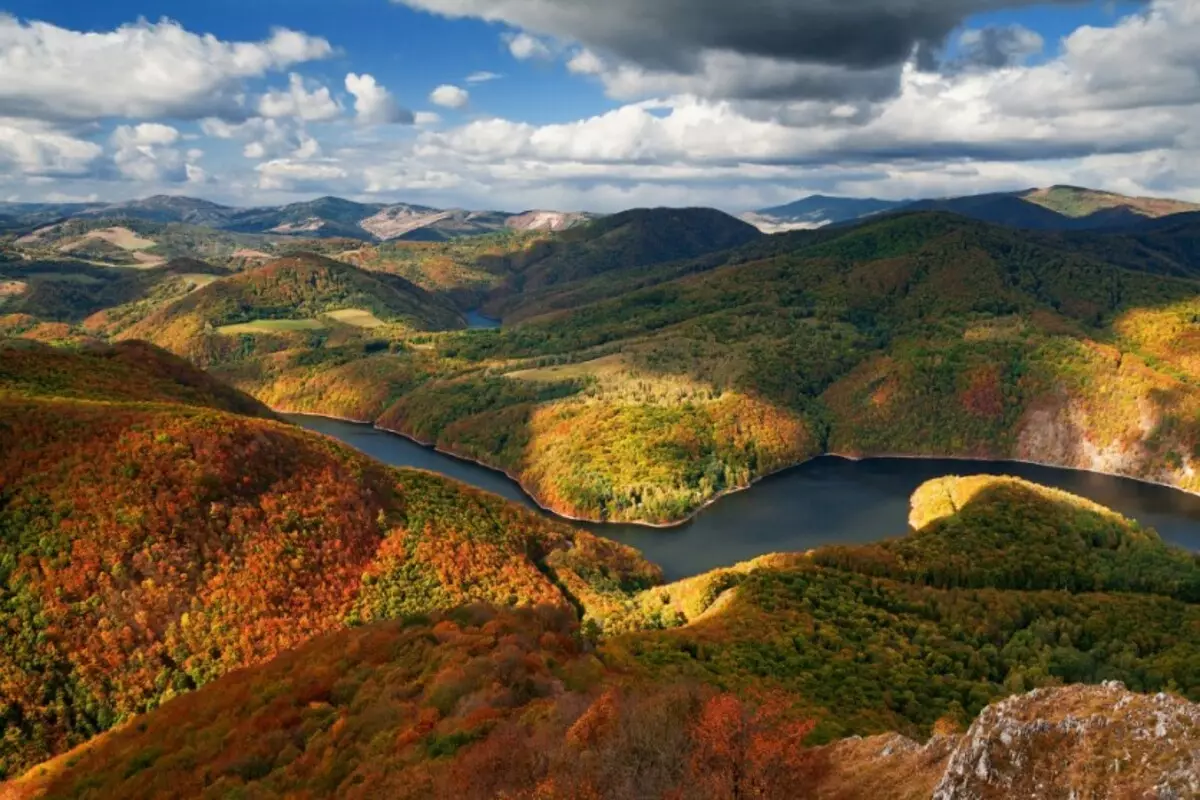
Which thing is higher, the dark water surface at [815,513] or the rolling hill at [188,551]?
the rolling hill at [188,551]

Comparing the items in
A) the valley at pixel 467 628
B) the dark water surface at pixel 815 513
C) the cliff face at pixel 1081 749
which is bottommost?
the dark water surface at pixel 815 513

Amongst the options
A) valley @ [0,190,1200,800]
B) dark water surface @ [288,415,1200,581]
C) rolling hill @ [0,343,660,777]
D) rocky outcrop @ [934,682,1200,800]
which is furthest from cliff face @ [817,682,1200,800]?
dark water surface @ [288,415,1200,581]

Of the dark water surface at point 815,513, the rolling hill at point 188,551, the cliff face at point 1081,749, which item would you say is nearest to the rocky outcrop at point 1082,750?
the cliff face at point 1081,749

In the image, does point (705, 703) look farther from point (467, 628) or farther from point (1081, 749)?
point (467, 628)

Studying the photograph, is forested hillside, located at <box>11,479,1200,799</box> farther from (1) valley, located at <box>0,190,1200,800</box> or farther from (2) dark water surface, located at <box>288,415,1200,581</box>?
(2) dark water surface, located at <box>288,415,1200,581</box>

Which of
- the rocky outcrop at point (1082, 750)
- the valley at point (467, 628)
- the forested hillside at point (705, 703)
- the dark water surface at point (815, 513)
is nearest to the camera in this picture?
the rocky outcrop at point (1082, 750)

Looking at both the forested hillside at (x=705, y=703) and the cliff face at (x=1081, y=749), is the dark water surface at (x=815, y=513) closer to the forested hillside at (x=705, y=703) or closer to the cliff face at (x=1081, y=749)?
the forested hillside at (x=705, y=703)

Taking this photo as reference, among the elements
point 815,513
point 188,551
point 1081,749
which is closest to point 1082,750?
point 1081,749
